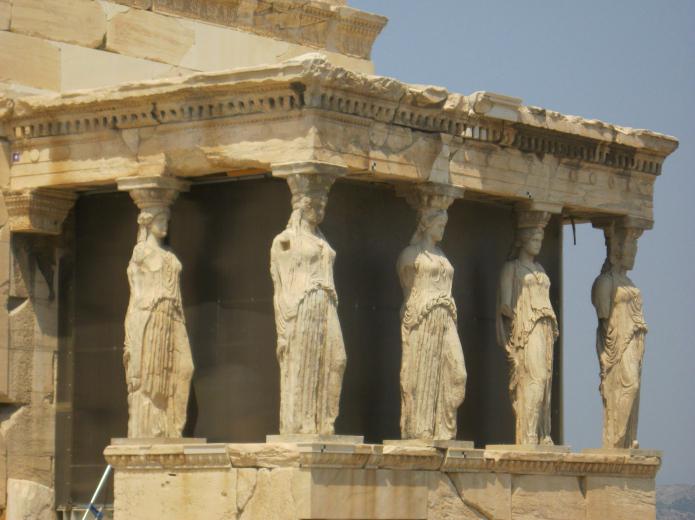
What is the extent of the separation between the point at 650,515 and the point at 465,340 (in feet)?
7.60

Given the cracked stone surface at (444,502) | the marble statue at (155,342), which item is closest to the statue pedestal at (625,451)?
the cracked stone surface at (444,502)

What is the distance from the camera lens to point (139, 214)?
20016mm

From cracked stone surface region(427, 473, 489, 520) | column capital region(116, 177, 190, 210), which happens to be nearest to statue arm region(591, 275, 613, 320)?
cracked stone surface region(427, 473, 489, 520)

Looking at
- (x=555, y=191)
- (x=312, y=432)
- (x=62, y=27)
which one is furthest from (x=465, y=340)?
(x=62, y=27)

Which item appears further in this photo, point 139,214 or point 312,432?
point 139,214

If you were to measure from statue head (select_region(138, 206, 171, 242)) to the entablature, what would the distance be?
0.32 m

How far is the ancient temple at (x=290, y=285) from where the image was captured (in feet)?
62.2

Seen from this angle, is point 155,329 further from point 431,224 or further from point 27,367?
point 431,224

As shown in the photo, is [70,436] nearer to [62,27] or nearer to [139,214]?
[139,214]

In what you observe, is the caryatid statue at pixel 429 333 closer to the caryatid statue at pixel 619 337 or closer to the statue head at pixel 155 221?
the statue head at pixel 155 221

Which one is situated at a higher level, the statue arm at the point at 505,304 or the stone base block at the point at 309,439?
the statue arm at the point at 505,304

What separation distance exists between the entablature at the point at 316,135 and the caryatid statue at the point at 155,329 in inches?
11.2

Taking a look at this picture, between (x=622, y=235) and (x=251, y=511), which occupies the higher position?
(x=622, y=235)

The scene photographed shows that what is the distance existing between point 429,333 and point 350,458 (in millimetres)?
1502
